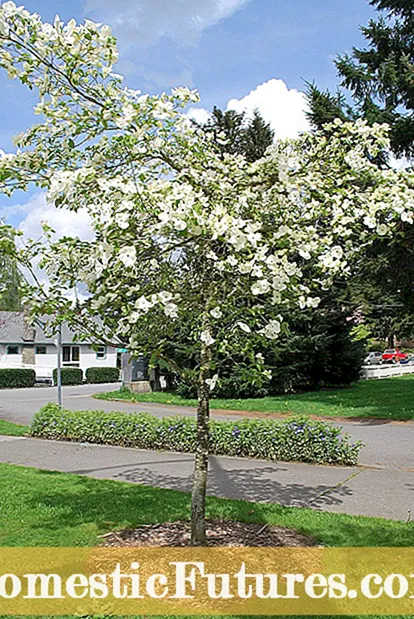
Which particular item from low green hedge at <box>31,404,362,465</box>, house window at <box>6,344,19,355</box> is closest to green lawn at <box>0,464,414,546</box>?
low green hedge at <box>31,404,362,465</box>

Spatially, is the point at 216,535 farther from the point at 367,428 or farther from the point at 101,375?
the point at 101,375

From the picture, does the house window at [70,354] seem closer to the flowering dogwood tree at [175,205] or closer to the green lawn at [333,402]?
the green lawn at [333,402]

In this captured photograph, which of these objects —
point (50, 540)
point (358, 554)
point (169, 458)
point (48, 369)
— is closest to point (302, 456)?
point (169, 458)

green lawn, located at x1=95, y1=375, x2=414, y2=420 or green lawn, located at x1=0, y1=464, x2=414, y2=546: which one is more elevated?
green lawn, located at x1=95, y1=375, x2=414, y2=420

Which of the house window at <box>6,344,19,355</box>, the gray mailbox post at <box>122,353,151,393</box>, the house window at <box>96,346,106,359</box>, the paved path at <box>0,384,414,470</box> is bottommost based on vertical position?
the paved path at <box>0,384,414,470</box>

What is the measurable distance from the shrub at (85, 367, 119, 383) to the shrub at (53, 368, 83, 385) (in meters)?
0.89

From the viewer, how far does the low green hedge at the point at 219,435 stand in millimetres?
8266

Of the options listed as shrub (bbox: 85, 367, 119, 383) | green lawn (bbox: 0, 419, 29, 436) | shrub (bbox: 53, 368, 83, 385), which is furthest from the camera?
shrub (bbox: 85, 367, 119, 383)

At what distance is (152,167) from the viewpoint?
14.4 ft

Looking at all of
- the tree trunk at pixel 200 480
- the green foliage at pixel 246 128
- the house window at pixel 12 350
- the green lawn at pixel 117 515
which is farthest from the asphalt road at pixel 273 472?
the house window at pixel 12 350

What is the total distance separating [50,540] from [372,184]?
3957 mm

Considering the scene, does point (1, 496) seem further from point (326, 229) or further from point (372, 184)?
point (372, 184)

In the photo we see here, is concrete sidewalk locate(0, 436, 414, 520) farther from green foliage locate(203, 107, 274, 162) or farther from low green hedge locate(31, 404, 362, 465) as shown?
green foliage locate(203, 107, 274, 162)

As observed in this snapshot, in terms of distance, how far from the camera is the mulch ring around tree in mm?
4715
